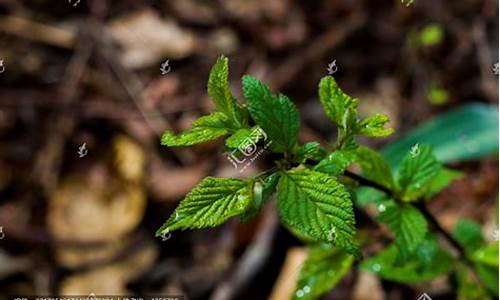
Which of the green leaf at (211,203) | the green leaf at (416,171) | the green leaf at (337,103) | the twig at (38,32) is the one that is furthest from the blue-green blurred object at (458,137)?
the twig at (38,32)

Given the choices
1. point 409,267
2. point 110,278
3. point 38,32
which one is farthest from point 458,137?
point 38,32

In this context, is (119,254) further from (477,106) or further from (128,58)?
(477,106)

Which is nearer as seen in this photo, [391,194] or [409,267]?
[391,194]

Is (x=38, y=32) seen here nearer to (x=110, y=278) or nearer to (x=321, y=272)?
(x=110, y=278)

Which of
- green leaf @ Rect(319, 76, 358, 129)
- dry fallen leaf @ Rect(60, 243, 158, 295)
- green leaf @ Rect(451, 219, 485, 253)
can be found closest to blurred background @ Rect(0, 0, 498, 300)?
dry fallen leaf @ Rect(60, 243, 158, 295)

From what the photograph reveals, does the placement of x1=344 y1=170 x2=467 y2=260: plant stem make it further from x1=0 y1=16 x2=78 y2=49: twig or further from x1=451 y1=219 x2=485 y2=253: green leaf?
x1=0 y1=16 x2=78 y2=49: twig
